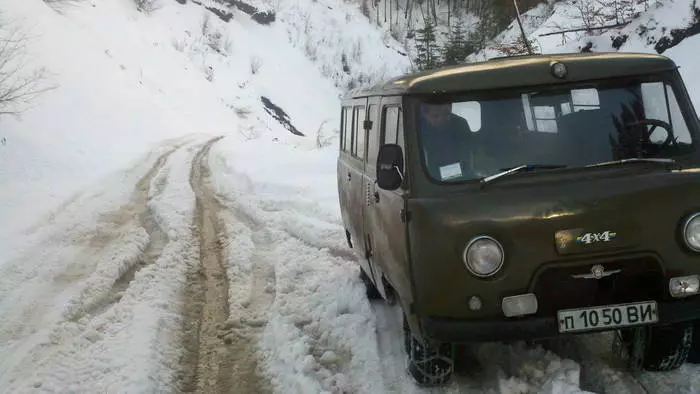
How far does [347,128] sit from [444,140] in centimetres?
252

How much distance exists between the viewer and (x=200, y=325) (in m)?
5.29

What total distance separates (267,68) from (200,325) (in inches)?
1633

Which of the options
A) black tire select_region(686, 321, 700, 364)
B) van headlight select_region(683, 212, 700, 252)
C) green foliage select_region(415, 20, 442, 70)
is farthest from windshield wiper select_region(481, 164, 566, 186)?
green foliage select_region(415, 20, 442, 70)

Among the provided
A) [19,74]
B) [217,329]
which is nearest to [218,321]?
[217,329]

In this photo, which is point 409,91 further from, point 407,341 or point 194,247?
point 194,247

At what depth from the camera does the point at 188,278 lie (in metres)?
6.51

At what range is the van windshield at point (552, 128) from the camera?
363cm

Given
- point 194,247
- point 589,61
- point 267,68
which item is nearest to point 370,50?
point 267,68

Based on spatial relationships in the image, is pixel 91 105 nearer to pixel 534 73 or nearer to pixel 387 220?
pixel 387 220

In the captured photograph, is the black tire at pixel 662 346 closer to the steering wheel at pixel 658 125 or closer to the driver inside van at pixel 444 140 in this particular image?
the steering wheel at pixel 658 125

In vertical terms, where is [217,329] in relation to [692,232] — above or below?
below

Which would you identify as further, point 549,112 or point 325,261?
point 325,261

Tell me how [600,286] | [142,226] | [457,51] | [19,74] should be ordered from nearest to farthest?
[600,286] → [142,226] → [19,74] → [457,51]

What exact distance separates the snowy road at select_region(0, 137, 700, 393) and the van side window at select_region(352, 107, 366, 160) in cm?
134
